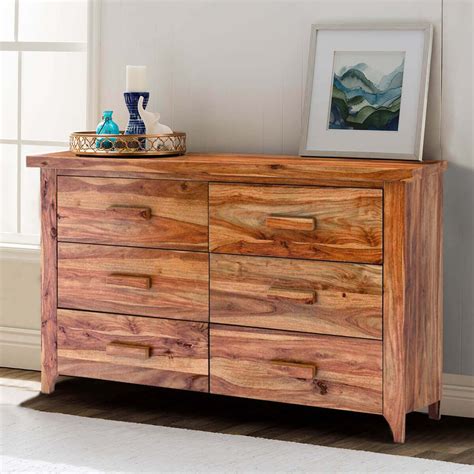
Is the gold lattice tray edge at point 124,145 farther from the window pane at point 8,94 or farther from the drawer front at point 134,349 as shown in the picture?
the window pane at point 8,94

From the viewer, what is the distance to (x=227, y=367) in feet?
9.84

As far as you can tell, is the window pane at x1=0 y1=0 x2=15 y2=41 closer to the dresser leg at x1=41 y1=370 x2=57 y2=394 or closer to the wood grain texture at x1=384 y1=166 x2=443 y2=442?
the dresser leg at x1=41 y1=370 x2=57 y2=394

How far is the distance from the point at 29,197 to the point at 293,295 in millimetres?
1398

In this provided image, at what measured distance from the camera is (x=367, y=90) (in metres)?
3.11

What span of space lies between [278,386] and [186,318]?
35 centimetres

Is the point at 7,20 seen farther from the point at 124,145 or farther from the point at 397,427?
the point at 397,427

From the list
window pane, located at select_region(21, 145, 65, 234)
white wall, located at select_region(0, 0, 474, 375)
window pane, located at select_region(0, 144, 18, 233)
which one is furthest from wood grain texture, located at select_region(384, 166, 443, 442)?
window pane, located at select_region(0, 144, 18, 233)

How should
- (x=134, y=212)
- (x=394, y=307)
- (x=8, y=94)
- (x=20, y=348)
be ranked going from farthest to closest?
1. (x=8, y=94)
2. (x=20, y=348)
3. (x=134, y=212)
4. (x=394, y=307)

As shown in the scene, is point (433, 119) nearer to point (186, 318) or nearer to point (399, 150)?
point (399, 150)

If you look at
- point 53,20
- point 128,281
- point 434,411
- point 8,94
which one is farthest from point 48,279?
point 434,411

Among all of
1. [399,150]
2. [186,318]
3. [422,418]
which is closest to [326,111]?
[399,150]

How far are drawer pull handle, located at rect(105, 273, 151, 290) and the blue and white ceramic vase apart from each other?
1.54 ft

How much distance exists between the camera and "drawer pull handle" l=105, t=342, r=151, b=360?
122 inches

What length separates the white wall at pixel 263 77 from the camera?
3.07m
